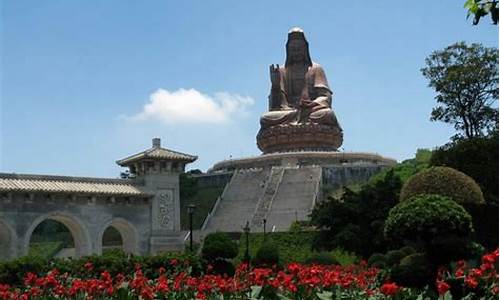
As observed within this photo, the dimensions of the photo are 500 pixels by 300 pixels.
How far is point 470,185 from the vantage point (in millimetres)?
20250

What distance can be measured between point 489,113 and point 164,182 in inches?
602

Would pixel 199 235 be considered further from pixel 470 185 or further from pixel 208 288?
pixel 208 288

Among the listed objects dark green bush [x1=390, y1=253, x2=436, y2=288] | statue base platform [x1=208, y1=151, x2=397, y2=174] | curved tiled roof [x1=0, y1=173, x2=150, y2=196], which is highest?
statue base platform [x1=208, y1=151, x2=397, y2=174]

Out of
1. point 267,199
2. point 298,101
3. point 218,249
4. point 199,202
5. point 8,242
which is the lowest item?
point 218,249

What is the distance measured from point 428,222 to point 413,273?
4.38ft

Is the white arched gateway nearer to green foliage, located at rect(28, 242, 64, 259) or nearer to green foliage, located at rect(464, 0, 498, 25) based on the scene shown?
green foliage, located at rect(28, 242, 64, 259)

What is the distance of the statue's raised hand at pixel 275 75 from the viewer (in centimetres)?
5334

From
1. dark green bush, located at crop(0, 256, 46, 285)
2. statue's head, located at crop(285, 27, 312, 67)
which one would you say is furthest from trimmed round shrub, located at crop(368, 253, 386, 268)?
statue's head, located at crop(285, 27, 312, 67)

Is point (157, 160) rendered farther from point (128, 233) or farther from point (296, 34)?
point (296, 34)

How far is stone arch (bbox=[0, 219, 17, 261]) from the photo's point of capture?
936 inches

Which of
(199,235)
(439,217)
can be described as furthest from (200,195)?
(439,217)

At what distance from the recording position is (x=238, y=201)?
4444 cm

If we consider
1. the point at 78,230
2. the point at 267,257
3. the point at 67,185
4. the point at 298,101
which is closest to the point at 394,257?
the point at 267,257

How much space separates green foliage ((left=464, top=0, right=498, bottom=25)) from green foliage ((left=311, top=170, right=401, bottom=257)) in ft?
67.9
